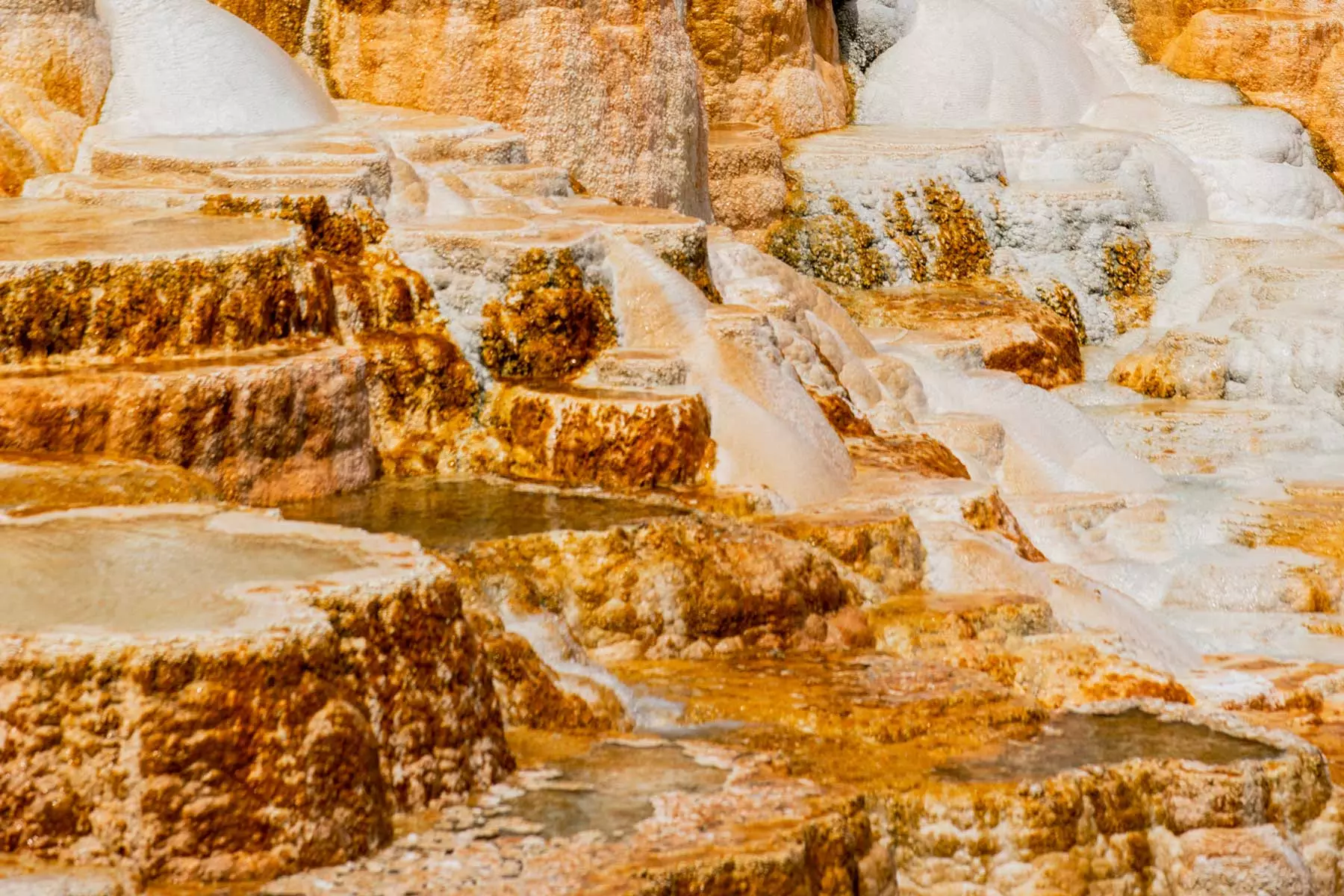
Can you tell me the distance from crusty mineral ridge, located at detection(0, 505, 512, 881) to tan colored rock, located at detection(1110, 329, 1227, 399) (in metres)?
9.09

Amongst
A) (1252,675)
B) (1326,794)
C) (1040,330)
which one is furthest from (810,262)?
(1326,794)

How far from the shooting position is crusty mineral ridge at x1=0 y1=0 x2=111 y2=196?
9.64 metres

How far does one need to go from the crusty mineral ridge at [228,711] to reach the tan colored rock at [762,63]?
10416 millimetres

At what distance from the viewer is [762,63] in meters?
15.0

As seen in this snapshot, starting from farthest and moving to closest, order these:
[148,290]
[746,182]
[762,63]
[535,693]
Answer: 1. [762,63]
2. [746,182]
3. [148,290]
4. [535,693]

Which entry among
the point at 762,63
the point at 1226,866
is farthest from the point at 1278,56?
the point at 1226,866

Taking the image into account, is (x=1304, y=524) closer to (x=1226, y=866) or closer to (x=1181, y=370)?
(x=1181, y=370)

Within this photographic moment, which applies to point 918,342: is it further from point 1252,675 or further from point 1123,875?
point 1123,875

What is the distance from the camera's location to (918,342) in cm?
1187

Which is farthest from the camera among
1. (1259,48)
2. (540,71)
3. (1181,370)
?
(1259,48)

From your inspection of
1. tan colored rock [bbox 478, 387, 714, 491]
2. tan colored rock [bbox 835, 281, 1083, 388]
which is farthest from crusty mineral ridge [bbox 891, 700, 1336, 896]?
tan colored rock [bbox 835, 281, 1083, 388]

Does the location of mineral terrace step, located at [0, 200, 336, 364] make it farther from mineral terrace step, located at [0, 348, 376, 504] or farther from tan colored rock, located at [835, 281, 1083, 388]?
tan colored rock, located at [835, 281, 1083, 388]

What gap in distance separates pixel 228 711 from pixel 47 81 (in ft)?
21.4

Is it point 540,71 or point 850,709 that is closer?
point 850,709
